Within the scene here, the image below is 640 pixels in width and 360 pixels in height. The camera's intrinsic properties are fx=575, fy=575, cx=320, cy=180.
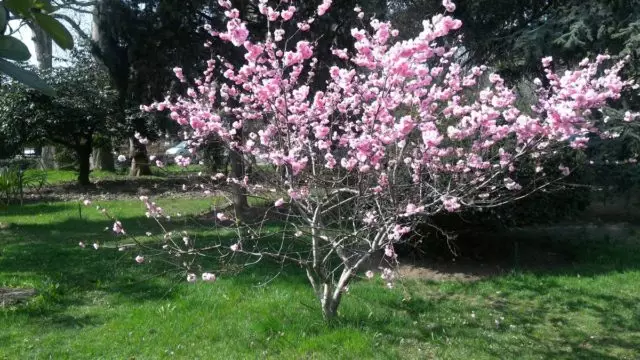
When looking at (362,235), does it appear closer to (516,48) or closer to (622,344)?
(622,344)

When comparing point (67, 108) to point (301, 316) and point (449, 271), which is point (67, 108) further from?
point (301, 316)

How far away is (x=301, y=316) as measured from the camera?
4746mm

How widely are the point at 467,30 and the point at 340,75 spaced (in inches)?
275

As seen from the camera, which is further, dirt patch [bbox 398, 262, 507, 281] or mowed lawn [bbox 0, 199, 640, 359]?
dirt patch [bbox 398, 262, 507, 281]

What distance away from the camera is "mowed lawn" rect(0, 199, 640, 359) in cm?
421

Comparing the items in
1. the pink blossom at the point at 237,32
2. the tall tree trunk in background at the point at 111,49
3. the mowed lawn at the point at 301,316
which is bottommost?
the mowed lawn at the point at 301,316

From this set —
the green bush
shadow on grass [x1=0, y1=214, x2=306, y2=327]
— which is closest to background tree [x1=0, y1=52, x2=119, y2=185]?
the green bush

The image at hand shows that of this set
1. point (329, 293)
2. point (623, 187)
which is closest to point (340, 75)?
point (329, 293)

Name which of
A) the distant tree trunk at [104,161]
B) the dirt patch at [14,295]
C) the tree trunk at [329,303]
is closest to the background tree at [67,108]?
the distant tree trunk at [104,161]

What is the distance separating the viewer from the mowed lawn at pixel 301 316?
421 cm

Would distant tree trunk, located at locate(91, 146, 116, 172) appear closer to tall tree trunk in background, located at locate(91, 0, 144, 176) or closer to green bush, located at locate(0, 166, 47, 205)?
green bush, located at locate(0, 166, 47, 205)

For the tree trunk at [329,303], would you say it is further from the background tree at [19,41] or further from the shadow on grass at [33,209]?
the shadow on grass at [33,209]

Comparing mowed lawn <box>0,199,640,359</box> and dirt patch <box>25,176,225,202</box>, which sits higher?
A: dirt patch <box>25,176,225,202</box>

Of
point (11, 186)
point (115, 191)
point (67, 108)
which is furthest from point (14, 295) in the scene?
point (115, 191)
